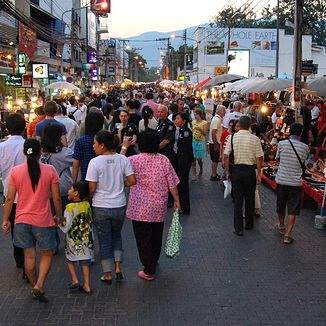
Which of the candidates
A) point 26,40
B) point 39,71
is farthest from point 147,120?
point 39,71

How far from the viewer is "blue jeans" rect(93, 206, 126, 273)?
5141mm

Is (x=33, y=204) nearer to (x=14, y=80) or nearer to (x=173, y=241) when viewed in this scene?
(x=173, y=241)

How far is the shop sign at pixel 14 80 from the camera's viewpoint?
22.0 m

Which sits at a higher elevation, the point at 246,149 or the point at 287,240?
the point at 246,149

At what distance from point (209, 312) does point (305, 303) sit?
1.03 meters

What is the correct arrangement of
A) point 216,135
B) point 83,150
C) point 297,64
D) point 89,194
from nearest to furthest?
point 89,194 < point 83,150 < point 216,135 < point 297,64

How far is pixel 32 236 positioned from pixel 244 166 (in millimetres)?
3643

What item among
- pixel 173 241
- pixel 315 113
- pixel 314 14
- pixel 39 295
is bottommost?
pixel 39 295

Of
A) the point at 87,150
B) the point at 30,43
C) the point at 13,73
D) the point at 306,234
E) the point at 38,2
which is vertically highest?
the point at 38,2

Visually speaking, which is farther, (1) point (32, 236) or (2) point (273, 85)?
(2) point (273, 85)

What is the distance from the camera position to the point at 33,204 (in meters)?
4.72

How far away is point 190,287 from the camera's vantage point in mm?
5312

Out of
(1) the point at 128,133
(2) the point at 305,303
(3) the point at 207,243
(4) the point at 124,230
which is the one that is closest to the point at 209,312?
(2) the point at 305,303

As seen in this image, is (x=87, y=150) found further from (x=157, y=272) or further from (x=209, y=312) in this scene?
(x=209, y=312)
